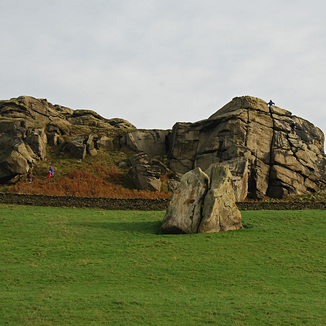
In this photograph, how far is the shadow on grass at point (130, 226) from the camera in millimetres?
28391

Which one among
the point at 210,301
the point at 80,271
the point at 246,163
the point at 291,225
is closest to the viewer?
the point at 210,301

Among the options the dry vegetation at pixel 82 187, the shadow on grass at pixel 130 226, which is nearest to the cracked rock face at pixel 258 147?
the dry vegetation at pixel 82 187

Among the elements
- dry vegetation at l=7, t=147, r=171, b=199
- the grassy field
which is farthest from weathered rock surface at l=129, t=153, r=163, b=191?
the grassy field

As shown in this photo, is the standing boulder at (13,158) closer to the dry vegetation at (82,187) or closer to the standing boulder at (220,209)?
the dry vegetation at (82,187)

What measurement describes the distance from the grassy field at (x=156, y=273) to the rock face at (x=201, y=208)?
1006 mm

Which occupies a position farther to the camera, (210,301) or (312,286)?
(312,286)

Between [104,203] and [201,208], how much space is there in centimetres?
1342

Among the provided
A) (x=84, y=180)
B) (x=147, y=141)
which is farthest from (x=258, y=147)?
(x=84, y=180)

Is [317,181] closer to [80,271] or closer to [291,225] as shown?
[291,225]

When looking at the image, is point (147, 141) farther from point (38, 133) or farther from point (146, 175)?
point (38, 133)

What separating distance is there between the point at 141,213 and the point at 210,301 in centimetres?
2088

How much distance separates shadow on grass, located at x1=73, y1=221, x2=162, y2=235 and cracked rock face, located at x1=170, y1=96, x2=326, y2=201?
59.5 ft

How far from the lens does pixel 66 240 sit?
82.9 ft

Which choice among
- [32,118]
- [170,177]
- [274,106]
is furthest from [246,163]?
[32,118]
